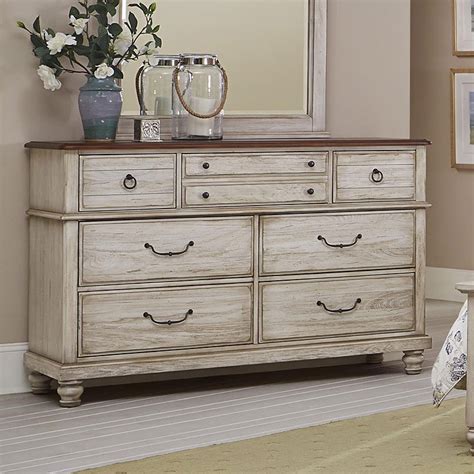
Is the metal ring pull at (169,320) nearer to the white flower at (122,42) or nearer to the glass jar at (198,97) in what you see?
the glass jar at (198,97)

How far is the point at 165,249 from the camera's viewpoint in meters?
3.98

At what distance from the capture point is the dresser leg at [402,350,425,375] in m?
4.46

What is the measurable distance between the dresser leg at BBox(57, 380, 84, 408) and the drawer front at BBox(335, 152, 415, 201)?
1.16 meters

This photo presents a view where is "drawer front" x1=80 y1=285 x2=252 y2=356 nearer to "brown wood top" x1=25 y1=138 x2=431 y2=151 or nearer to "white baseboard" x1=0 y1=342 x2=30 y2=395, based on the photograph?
"white baseboard" x1=0 y1=342 x2=30 y2=395

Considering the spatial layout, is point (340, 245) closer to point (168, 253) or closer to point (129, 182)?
point (168, 253)

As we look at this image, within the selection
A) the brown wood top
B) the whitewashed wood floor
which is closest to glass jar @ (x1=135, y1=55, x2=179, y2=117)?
the brown wood top

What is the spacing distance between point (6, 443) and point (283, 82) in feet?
6.22

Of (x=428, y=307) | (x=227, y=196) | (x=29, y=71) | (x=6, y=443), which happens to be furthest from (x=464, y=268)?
(x=6, y=443)

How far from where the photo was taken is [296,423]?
3.66 meters

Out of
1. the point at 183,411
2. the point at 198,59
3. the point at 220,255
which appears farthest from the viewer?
the point at 198,59

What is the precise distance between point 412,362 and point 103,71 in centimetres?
160

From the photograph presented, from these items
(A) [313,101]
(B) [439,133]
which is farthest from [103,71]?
(B) [439,133]

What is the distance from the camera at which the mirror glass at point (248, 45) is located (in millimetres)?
4340

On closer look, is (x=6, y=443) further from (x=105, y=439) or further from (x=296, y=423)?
(x=296, y=423)
